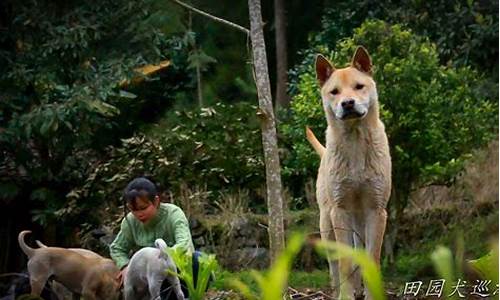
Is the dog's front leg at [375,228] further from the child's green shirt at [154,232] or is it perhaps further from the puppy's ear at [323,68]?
the child's green shirt at [154,232]

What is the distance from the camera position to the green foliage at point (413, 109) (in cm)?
964

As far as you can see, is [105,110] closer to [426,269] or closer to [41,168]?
[41,168]

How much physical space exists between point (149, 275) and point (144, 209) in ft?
1.63

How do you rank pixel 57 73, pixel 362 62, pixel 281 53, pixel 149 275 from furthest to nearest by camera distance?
pixel 281 53 → pixel 57 73 → pixel 362 62 → pixel 149 275

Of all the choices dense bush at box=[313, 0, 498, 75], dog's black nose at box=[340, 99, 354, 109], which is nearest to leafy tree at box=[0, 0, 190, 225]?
dense bush at box=[313, 0, 498, 75]

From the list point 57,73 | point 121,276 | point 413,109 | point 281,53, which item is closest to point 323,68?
point 121,276

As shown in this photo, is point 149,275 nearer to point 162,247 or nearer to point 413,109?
point 162,247

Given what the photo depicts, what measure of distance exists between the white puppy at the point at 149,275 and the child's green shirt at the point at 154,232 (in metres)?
0.26

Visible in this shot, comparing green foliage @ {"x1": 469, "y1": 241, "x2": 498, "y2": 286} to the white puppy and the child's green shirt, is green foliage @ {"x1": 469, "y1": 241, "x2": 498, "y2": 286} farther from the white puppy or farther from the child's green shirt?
the child's green shirt

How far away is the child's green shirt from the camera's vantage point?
6012mm

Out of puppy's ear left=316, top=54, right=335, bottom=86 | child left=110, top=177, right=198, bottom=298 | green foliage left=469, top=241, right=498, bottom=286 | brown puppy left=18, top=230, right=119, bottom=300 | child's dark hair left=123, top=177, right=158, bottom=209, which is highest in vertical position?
puppy's ear left=316, top=54, right=335, bottom=86

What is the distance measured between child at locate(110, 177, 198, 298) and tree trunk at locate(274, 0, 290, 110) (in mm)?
9997

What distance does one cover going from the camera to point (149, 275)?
563 cm

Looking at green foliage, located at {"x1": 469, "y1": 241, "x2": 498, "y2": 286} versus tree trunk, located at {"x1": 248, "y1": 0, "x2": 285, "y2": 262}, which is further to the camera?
tree trunk, located at {"x1": 248, "y1": 0, "x2": 285, "y2": 262}
